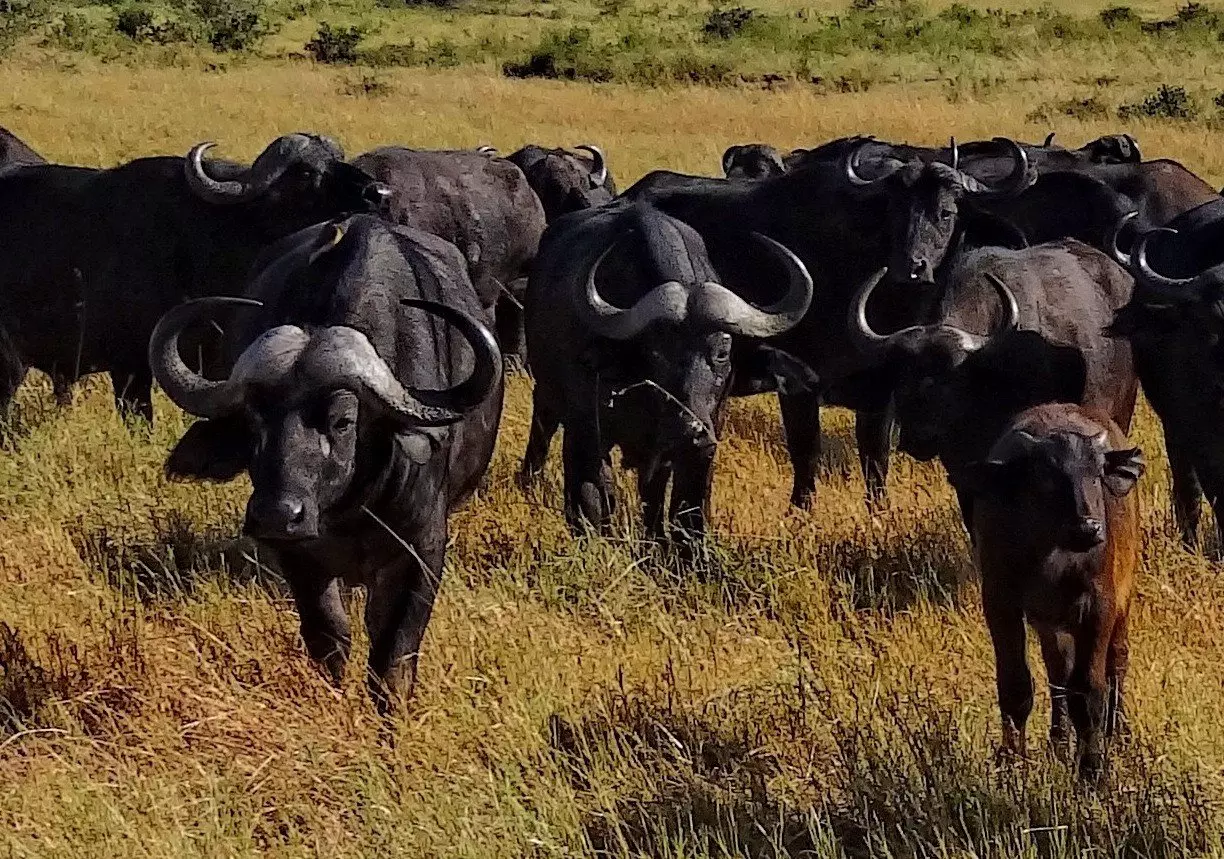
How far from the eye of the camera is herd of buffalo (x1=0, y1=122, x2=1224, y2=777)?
4.43 m

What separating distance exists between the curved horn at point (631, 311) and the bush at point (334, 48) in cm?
2726

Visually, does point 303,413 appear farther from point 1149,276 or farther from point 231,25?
point 231,25

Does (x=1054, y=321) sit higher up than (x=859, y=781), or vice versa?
(x=1054, y=321)

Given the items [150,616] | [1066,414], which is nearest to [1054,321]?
[1066,414]

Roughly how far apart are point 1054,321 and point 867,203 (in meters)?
2.17

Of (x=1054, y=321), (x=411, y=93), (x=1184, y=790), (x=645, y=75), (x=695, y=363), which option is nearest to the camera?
(x=1184, y=790)

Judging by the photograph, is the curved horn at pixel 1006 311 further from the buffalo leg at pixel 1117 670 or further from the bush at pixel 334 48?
the bush at pixel 334 48

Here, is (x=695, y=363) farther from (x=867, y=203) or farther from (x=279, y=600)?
(x=867, y=203)

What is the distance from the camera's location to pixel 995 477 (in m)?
4.34

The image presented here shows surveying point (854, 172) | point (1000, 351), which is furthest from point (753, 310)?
point (854, 172)

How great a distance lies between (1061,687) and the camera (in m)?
4.46

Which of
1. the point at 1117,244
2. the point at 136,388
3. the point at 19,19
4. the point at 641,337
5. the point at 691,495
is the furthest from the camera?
the point at 19,19

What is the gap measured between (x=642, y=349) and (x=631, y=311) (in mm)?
155

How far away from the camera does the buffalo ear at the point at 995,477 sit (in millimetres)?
4332
